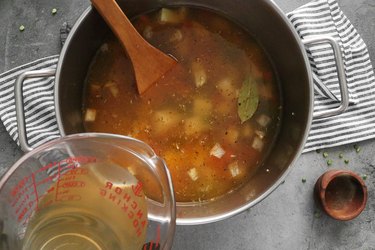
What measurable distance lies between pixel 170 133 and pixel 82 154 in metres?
0.40

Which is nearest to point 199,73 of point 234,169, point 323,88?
point 234,169

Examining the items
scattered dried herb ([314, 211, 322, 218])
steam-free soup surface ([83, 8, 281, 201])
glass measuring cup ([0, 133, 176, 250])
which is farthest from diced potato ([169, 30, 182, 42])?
scattered dried herb ([314, 211, 322, 218])

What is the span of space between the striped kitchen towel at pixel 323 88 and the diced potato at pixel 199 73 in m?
0.39

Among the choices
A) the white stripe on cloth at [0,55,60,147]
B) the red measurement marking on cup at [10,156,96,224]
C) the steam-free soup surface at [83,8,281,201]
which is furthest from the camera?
the white stripe on cloth at [0,55,60,147]

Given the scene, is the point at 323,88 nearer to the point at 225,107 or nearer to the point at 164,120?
the point at 225,107

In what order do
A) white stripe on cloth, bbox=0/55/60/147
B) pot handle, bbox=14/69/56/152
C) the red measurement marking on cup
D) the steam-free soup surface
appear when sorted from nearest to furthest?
1. the red measurement marking on cup
2. pot handle, bbox=14/69/56/152
3. the steam-free soup surface
4. white stripe on cloth, bbox=0/55/60/147

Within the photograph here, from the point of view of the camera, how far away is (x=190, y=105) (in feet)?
5.73

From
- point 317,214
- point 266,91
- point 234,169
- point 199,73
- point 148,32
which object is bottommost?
point 317,214

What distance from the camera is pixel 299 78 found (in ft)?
5.59

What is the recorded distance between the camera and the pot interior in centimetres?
164

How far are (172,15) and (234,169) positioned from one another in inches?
19.6

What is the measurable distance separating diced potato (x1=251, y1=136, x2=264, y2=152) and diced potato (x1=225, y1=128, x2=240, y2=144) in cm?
7

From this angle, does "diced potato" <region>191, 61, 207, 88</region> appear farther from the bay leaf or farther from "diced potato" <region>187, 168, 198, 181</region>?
"diced potato" <region>187, 168, 198, 181</region>

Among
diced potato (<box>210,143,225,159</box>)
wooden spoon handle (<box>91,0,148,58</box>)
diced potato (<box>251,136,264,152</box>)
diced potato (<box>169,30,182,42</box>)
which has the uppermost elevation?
wooden spoon handle (<box>91,0,148,58</box>)
